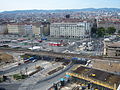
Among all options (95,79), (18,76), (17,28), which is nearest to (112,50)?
(95,79)

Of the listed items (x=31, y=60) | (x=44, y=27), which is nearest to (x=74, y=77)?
(x=31, y=60)

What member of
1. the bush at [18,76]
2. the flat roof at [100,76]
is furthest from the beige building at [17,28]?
the flat roof at [100,76]

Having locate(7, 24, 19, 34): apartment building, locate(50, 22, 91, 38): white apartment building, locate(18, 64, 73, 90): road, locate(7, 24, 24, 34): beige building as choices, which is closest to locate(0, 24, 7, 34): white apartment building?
locate(7, 24, 19, 34): apartment building

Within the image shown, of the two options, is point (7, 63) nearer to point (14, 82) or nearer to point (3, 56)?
point (3, 56)

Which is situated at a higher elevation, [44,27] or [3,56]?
[44,27]

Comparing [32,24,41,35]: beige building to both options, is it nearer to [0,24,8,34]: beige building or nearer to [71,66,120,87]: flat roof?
[0,24,8,34]: beige building

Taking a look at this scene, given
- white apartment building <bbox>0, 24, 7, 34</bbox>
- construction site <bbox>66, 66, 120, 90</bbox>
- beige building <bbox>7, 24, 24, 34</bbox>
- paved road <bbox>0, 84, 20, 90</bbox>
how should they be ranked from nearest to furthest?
construction site <bbox>66, 66, 120, 90</bbox>
paved road <bbox>0, 84, 20, 90</bbox>
beige building <bbox>7, 24, 24, 34</bbox>
white apartment building <bbox>0, 24, 7, 34</bbox>

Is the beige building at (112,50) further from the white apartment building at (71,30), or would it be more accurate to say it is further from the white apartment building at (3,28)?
the white apartment building at (3,28)

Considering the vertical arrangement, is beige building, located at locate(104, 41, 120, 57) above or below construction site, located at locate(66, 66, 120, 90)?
above

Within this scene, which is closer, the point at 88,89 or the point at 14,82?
the point at 88,89
